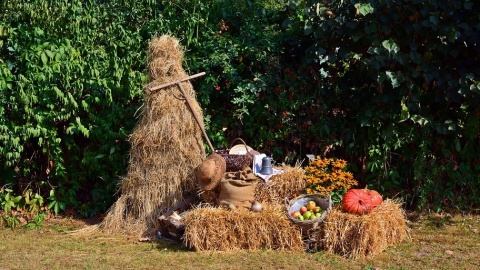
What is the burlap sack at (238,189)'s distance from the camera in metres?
7.43

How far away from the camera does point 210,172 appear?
24.6 feet

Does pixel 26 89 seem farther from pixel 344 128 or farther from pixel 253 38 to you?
pixel 344 128

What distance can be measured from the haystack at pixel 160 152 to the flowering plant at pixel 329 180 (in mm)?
1193

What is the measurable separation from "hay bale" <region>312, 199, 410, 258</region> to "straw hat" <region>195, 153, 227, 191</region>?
3.72ft

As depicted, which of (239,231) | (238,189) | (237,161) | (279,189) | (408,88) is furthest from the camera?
(408,88)

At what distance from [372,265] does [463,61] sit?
9.11ft

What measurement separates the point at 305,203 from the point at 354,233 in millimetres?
704

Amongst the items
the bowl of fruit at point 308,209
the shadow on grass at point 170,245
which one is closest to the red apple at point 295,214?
the bowl of fruit at point 308,209

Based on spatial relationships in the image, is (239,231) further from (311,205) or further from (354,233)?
(354,233)

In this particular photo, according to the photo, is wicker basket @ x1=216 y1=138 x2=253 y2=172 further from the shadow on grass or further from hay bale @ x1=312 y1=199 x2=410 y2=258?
hay bale @ x1=312 y1=199 x2=410 y2=258

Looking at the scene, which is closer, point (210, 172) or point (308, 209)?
point (308, 209)

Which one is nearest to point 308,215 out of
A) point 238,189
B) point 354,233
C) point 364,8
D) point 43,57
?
point 354,233

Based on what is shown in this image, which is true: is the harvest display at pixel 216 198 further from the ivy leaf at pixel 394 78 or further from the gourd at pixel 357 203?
the ivy leaf at pixel 394 78

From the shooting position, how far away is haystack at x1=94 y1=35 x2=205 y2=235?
25.9 feet
